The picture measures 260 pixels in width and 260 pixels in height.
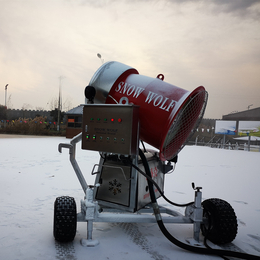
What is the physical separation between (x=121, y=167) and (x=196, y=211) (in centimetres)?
78

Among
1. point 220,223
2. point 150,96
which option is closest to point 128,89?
point 150,96

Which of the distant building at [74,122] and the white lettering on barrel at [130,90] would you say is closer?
the white lettering on barrel at [130,90]

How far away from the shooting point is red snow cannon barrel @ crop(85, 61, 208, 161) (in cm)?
212

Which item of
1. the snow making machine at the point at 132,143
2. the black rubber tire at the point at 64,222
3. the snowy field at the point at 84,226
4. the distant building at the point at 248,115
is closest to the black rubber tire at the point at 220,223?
the snow making machine at the point at 132,143

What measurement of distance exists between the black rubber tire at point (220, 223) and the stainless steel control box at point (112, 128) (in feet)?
2.91

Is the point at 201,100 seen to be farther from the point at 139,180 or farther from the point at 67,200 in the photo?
the point at 67,200

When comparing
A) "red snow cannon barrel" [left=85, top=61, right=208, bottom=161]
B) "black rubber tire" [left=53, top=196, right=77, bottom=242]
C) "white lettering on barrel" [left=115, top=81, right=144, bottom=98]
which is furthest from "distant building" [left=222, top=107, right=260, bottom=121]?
"black rubber tire" [left=53, top=196, right=77, bottom=242]

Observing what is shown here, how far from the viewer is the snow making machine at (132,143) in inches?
81.8

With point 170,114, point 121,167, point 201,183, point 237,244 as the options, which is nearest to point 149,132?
point 170,114

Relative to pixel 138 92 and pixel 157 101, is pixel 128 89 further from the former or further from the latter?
pixel 157 101

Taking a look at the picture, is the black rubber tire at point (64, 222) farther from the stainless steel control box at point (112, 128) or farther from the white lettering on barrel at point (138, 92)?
the white lettering on barrel at point (138, 92)

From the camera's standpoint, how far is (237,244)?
2268 mm

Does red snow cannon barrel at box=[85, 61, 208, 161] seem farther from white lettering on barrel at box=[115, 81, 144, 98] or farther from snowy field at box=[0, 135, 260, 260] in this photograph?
snowy field at box=[0, 135, 260, 260]

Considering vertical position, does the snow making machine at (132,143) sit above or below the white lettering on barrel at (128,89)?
below
